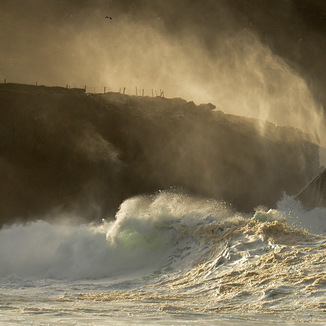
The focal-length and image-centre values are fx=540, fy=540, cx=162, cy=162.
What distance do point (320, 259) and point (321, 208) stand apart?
14.8 m

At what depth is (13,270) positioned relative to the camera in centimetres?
1424

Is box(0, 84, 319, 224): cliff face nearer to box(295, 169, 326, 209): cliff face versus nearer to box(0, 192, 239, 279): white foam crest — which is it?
box(295, 169, 326, 209): cliff face

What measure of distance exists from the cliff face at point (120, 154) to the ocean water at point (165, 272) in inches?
895

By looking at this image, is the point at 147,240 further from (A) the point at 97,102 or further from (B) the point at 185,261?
(A) the point at 97,102

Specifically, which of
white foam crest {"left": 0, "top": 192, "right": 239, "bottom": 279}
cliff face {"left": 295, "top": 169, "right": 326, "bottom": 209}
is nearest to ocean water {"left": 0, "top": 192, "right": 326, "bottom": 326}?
white foam crest {"left": 0, "top": 192, "right": 239, "bottom": 279}

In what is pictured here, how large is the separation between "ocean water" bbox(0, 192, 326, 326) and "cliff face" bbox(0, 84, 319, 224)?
22722mm

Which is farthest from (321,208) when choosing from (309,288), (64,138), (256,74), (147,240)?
(256,74)

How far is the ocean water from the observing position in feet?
25.6

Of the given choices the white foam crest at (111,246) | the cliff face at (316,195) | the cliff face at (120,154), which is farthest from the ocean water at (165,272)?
the cliff face at (120,154)

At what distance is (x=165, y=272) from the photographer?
A: 12.7m

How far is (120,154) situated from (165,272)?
34.4 metres

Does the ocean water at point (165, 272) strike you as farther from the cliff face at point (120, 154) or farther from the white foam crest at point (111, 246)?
the cliff face at point (120, 154)

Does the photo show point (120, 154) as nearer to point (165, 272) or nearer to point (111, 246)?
point (111, 246)

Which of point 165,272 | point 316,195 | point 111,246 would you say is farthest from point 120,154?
point 165,272
